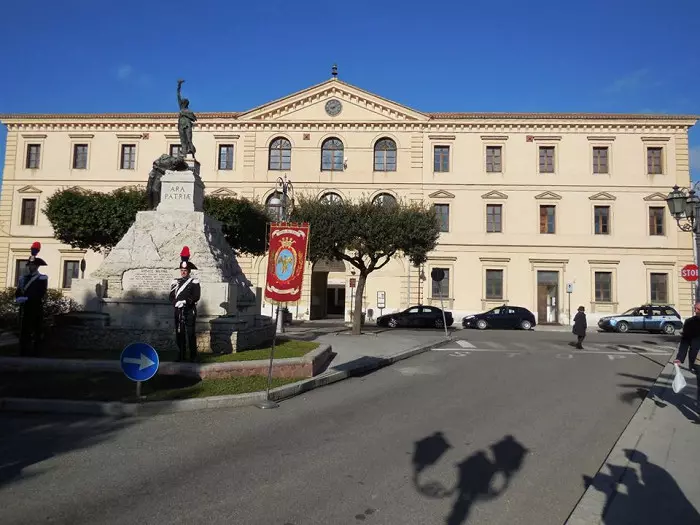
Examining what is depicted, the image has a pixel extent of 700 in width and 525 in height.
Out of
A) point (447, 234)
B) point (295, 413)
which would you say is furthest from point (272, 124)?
point (295, 413)

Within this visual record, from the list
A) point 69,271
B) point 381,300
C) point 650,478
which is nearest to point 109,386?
point 650,478

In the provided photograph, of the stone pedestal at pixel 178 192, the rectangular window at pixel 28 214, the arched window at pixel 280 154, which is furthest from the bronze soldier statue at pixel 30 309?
the rectangular window at pixel 28 214

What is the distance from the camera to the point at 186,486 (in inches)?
160

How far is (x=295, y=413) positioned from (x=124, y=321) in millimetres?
5194

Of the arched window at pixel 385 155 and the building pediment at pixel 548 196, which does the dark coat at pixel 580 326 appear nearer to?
the building pediment at pixel 548 196

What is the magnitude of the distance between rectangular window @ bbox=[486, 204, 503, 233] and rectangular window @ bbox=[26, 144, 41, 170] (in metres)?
32.0

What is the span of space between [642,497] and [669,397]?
16.0ft

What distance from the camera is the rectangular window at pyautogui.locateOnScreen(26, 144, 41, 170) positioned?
115 feet

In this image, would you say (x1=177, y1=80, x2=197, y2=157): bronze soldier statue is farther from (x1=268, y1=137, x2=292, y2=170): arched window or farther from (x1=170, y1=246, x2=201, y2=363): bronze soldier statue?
(x1=268, y1=137, x2=292, y2=170): arched window

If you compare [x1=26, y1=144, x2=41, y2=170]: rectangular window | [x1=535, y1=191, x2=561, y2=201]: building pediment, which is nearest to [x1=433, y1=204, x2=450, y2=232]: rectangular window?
[x1=535, y1=191, x2=561, y2=201]: building pediment

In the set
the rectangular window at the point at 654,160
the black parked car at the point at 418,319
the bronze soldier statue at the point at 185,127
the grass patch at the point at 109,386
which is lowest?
the black parked car at the point at 418,319

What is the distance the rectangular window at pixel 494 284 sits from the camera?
32125mm

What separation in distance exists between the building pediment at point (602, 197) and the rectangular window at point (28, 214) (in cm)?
3834

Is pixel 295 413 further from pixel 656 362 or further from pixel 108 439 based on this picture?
pixel 656 362
